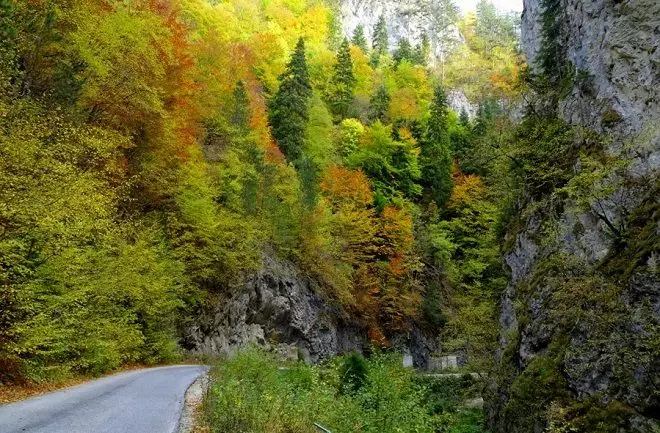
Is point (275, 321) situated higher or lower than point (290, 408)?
higher

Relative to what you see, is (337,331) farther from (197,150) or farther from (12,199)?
(12,199)

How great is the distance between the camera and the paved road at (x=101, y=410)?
8.07m

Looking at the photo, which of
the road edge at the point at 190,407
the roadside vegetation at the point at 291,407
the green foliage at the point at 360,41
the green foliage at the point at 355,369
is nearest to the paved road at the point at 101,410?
the road edge at the point at 190,407

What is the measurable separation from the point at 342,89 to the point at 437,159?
40.1ft

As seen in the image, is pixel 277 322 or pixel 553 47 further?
pixel 277 322

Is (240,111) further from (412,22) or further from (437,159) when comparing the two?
(412,22)

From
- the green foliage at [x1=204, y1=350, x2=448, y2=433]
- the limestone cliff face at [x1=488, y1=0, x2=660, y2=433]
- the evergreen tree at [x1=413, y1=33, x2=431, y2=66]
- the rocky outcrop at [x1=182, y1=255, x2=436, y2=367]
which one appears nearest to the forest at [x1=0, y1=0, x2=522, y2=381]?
the rocky outcrop at [x1=182, y1=255, x2=436, y2=367]

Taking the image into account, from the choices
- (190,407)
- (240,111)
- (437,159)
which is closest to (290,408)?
(190,407)

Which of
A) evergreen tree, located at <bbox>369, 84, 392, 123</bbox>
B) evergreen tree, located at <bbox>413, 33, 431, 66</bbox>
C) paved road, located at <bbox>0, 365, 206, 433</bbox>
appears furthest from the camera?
evergreen tree, located at <bbox>413, 33, 431, 66</bbox>

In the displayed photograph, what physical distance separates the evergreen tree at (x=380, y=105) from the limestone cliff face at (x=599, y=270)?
119 feet

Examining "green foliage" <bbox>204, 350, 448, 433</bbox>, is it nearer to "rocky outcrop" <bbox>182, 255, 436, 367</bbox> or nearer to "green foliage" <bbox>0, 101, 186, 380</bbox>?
"green foliage" <bbox>0, 101, 186, 380</bbox>

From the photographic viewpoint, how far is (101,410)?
966cm

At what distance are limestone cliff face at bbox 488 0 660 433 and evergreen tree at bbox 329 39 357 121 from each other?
112ft

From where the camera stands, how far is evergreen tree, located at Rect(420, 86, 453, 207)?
49469mm
